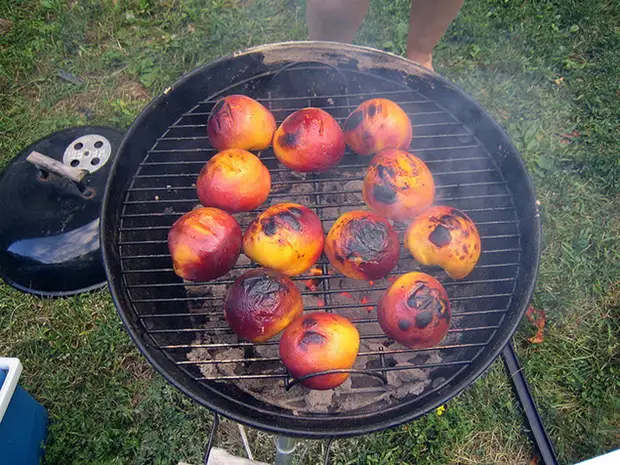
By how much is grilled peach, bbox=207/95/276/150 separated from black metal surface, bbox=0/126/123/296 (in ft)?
4.36

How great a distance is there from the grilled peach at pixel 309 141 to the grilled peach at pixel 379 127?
97mm

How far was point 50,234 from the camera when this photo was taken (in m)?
3.32

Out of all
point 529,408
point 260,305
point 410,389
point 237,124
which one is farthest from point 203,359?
point 529,408

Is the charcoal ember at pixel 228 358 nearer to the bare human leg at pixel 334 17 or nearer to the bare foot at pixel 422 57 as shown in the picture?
the bare human leg at pixel 334 17

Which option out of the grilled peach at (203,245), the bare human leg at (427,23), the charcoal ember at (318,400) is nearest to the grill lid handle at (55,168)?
the grilled peach at (203,245)

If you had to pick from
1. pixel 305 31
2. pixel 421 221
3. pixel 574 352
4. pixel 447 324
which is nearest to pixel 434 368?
pixel 447 324

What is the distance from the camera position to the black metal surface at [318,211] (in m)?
2.12

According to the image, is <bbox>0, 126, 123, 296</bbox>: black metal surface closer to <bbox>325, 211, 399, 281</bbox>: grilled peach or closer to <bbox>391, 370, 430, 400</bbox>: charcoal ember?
<bbox>325, 211, 399, 281</bbox>: grilled peach

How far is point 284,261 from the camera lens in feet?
7.09

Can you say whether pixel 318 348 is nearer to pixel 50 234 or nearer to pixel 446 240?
pixel 446 240

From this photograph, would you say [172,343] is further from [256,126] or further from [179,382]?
[256,126]

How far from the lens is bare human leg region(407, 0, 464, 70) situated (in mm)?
3477

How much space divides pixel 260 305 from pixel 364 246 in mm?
528

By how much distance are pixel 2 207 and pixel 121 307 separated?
198cm
